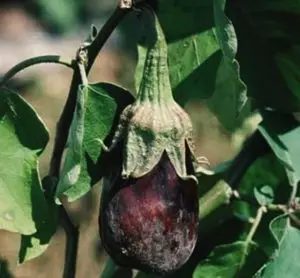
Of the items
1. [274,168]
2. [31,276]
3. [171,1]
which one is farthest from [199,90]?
[31,276]

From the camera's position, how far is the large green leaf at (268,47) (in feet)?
3.86

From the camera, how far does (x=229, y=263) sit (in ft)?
3.97

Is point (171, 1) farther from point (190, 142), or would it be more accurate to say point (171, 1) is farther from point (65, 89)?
point (65, 89)

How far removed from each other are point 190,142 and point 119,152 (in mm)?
67

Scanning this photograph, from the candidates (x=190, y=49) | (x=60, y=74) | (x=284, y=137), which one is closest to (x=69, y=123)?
(x=190, y=49)

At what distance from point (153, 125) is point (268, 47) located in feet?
0.62

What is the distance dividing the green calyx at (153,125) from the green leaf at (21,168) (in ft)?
0.28

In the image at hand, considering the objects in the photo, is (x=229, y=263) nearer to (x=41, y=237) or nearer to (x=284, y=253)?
(x=284, y=253)

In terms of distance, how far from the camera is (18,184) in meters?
1.13

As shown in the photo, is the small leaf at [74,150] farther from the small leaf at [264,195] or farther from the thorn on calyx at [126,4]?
the small leaf at [264,195]

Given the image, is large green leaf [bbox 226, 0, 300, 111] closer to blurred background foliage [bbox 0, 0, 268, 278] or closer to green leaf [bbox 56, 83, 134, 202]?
green leaf [bbox 56, 83, 134, 202]

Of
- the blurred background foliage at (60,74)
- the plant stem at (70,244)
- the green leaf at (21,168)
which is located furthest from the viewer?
the blurred background foliage at (60,74)

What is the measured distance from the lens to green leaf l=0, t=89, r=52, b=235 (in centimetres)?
112

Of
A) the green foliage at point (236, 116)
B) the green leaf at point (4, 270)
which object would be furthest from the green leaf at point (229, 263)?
the green leaf at point (4, 270)
